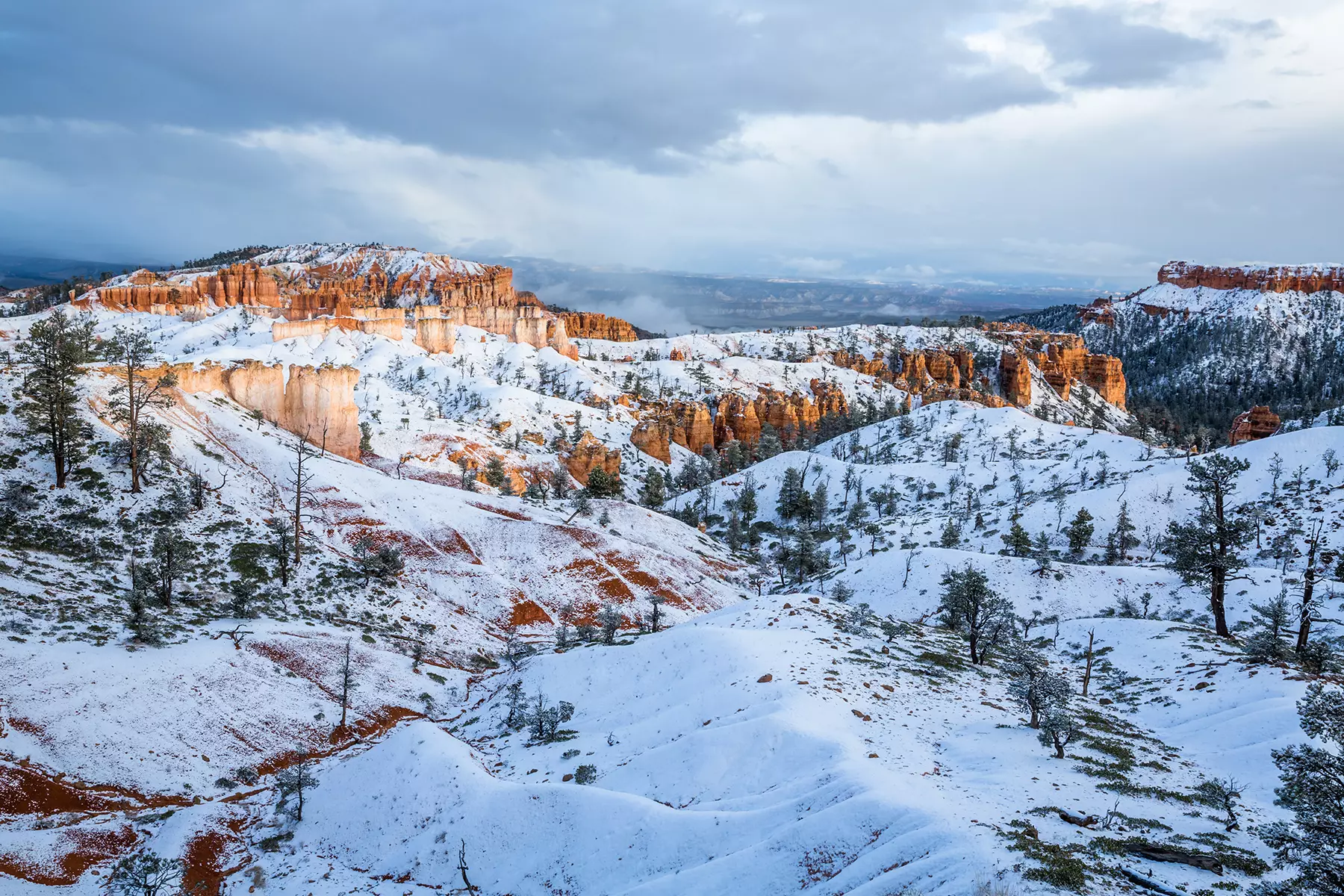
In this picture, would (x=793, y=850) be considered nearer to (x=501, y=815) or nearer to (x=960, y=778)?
(x=960, y=778)

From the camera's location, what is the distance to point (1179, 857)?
11797 millimetres

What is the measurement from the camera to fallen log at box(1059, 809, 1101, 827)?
44.9ft

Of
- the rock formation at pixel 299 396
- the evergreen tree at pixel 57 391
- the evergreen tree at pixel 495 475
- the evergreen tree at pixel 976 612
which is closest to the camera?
the evergreen tree at pixel 976 612

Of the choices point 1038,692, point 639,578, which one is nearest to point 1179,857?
point 1038,692

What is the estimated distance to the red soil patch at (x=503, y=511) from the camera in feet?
164

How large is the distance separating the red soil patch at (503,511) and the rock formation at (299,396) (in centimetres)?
1750

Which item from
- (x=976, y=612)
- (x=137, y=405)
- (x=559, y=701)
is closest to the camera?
(x=559, y=701)

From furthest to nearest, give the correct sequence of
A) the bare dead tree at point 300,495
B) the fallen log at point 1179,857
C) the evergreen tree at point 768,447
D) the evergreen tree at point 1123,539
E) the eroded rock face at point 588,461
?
the evergreen tree at point 768,447 < the eroded rock face at point 588,461 < the evergreen tree at point 1123,539 < the bare dead tree at point 300,495 < the fallen log at point 1179,857

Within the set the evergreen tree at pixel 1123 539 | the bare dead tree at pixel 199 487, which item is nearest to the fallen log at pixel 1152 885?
the bare dead tree at pixel 199 487

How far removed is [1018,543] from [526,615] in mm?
40499

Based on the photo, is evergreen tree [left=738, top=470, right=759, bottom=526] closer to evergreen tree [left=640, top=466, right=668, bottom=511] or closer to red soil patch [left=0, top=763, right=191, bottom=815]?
evergreen tree [left=640, top=466, right=668, bottom=511]

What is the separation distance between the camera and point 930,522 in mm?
69250

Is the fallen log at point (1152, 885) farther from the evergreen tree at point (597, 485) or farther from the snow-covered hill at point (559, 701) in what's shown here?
the evergreen tree at point (597, 485)

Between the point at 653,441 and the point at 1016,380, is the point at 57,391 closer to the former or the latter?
the point at 653,441
